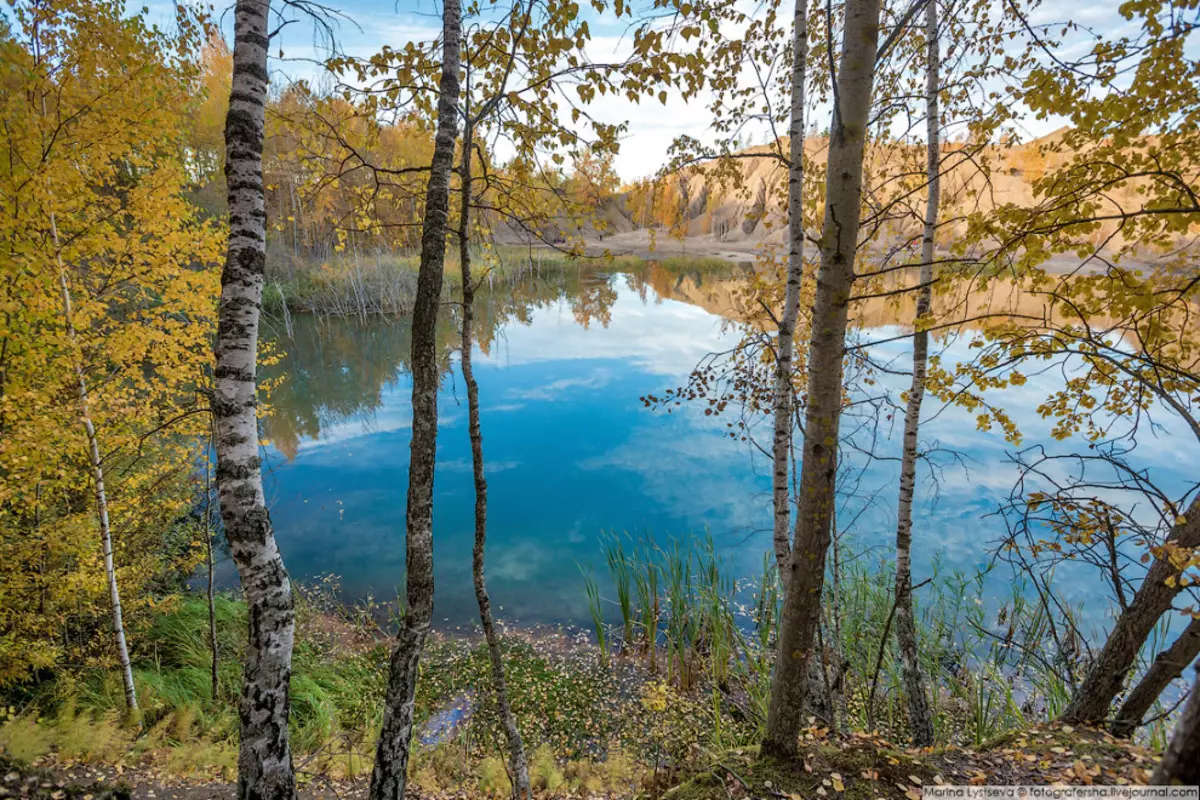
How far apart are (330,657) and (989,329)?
7940 millimetres

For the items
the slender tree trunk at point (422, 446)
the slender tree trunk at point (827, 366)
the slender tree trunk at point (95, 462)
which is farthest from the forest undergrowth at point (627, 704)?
the slender tree trunk at point (422, 446)

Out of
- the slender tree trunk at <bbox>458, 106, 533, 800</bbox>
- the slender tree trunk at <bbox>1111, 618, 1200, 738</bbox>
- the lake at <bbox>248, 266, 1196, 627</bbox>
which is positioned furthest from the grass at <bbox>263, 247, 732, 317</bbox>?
the slender tree trunk at <bbox>1111, 618, 1200, 738</bbox>

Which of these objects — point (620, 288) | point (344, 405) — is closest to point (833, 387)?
point (344, 405)

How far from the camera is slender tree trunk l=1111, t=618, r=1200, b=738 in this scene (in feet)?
9.12

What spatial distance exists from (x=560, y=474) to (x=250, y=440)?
9.19m

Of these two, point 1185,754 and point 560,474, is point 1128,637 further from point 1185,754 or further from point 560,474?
point 560,474

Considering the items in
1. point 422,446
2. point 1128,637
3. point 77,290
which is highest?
point 77,290

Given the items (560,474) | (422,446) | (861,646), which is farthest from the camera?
(560,474)

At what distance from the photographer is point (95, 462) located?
488 cm

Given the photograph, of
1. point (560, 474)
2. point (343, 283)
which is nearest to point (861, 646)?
point (560, 474)

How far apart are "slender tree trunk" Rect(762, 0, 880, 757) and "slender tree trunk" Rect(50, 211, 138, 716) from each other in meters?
6.19

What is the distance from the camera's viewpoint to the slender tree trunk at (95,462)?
470 centimetres

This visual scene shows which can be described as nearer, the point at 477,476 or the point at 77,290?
the point at 477,476

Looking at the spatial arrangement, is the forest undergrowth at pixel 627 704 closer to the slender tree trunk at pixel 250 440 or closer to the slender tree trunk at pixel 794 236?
the slender tree trunk at pixel 250 440
